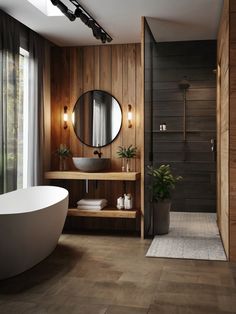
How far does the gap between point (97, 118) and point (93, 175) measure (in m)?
0.96

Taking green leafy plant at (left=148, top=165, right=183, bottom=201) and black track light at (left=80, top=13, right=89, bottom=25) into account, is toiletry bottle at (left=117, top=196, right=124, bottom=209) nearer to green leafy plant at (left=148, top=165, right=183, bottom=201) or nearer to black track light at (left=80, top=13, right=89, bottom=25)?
green leafy plant at (left=148, top=165, right=183, bottom=201)

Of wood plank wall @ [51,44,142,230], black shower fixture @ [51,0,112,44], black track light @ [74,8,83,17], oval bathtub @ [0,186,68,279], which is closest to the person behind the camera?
oval bathtub @ [0,186,68,279]

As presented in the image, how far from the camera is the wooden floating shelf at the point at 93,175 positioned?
5115 mm

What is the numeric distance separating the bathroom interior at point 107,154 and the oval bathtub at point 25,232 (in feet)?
0.05

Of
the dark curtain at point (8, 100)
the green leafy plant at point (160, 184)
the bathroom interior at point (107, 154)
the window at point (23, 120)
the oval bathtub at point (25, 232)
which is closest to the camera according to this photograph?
the oval bathtub at point (25, 232)

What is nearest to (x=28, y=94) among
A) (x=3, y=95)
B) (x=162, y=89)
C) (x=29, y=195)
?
(x=3, y=95)

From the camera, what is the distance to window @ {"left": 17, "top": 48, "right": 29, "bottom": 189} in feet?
17.2

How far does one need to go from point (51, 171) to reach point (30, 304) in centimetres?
291

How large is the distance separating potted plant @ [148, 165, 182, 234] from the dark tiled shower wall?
1482mm

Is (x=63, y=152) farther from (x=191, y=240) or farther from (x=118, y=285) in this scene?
(x=118, y=285)

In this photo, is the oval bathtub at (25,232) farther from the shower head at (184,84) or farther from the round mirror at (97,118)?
the shower head at (184,84)

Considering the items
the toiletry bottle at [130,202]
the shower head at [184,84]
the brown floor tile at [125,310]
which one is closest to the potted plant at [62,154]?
the toiletry bottle at [130,202]

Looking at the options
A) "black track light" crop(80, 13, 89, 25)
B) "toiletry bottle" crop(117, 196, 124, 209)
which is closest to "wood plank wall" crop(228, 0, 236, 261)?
"black track light" crop(80, 13, 89, 25)

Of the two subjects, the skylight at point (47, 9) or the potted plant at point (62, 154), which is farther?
the potted plant at point (62, 154)
